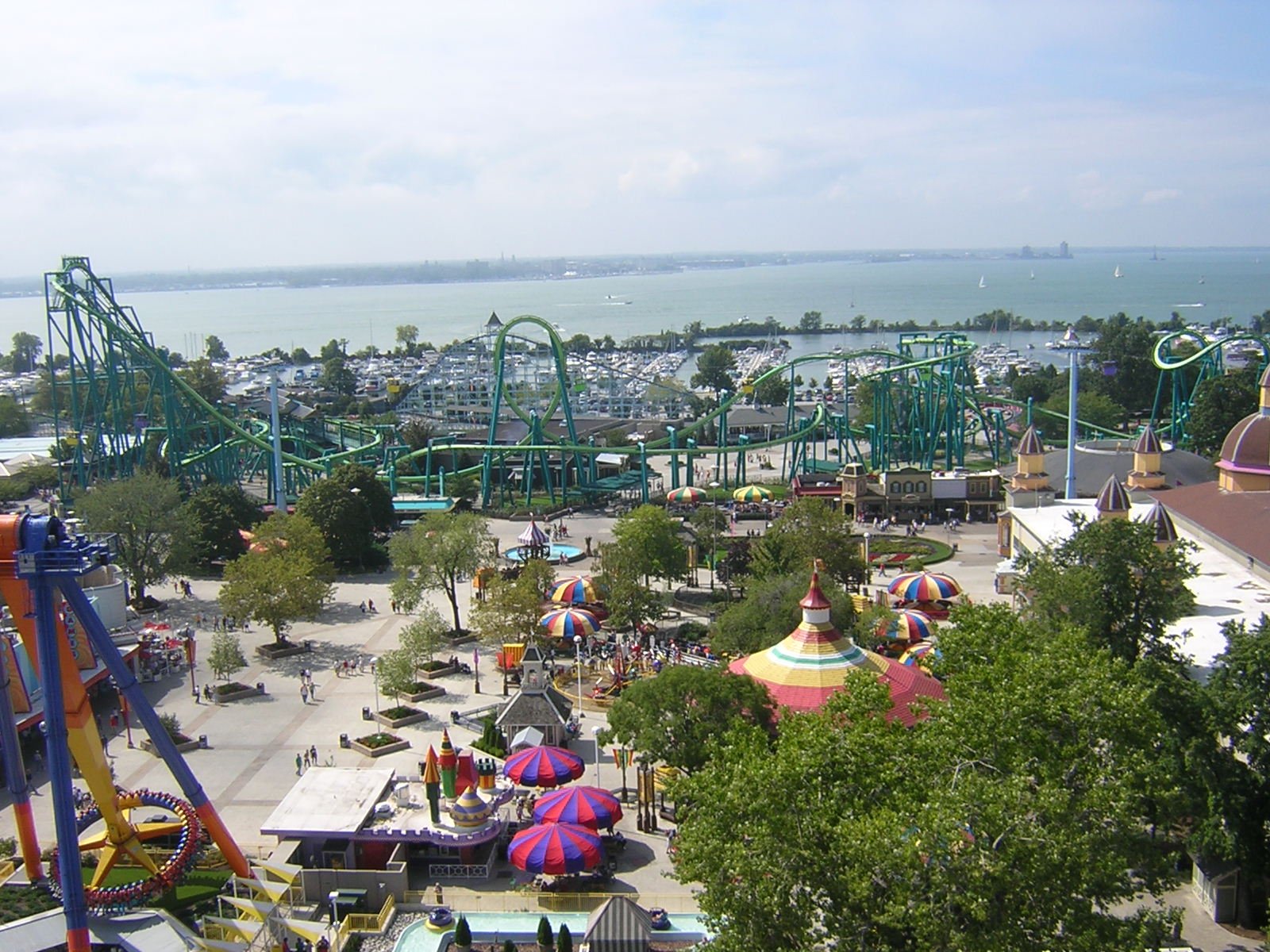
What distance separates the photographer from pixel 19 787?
18703 mm

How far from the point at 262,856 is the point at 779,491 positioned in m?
39.7

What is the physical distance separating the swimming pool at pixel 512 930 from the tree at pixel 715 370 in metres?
83.9

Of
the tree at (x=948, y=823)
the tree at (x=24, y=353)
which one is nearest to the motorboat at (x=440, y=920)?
the tree at (x=948, y=823)

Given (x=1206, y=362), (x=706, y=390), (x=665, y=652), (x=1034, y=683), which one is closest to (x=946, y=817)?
(x=1034, y=683)

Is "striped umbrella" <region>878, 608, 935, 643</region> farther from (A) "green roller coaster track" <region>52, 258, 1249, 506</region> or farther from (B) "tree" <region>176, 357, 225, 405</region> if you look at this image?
(B) "tree" <region>176, 357, 225, 405</region>

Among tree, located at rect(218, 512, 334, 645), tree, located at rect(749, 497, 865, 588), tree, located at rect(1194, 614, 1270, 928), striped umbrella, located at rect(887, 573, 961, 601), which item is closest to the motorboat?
tree, located at rect(1194, 614, 1270, 928)

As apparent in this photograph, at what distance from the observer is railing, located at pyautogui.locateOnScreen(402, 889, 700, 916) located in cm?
1905

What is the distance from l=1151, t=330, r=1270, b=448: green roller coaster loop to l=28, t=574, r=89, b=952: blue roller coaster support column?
56.0m

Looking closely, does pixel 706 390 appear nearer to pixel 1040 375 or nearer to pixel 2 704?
pixel 1040 375

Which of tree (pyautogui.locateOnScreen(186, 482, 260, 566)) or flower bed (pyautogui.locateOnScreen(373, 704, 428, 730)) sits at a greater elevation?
tree (pyautogui.locateOnScreen(186, 482, 260, 566))

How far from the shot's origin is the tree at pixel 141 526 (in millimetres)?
38250

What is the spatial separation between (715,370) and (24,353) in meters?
78.0

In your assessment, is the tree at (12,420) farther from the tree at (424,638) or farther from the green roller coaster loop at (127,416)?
the tree at (424,638)

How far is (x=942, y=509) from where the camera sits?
50.6 meters
